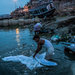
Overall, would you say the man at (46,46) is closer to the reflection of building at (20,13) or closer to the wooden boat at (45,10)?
the wooden boat at (45,10)

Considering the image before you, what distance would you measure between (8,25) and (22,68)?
25403mm

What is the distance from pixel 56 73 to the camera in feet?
20.2

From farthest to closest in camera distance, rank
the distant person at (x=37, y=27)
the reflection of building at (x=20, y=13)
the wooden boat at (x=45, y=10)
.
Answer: the reflection of building at (x=20, y=13)
the wooden boat at (x=45, y=10)
the distant person at (x=37, y=27)

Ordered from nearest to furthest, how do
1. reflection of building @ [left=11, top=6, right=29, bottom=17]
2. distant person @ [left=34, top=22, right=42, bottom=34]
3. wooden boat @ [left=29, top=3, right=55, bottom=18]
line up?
distant person @ [left=34, top=22, right=42, bottom=34]
wooden boat @ [left=29, top=3, right=55, bottom=18]
reflection of building @ [left=11, top=6, right=29, bottom=17]

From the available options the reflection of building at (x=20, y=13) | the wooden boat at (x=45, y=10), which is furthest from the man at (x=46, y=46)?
the reflection of building at (x=20, y=13)

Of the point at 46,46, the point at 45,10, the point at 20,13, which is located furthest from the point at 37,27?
the point at 20,13

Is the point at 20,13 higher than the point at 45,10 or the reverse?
higher

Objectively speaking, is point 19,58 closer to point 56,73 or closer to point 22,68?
point 22,68

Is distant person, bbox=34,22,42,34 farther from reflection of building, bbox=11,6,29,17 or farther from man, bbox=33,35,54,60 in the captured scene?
reflection of building, bbox=11,6,29,17

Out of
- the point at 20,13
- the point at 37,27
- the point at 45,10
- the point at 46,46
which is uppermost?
the point at 20,13

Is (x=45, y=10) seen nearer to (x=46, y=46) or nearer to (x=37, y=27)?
(x=37, y=27)

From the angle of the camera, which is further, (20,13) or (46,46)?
(20,13)

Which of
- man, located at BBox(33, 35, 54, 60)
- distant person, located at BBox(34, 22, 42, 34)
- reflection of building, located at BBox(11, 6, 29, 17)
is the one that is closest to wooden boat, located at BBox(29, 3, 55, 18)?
distant person, located at BBox(34, 22, 42, 34)

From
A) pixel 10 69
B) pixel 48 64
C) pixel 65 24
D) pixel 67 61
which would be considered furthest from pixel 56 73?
pixel 65 24
